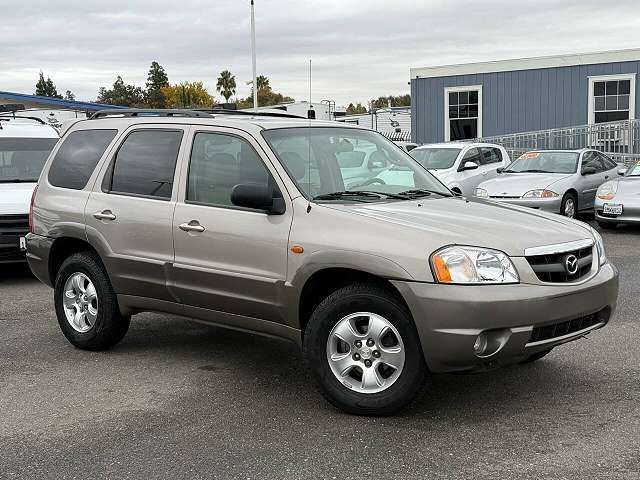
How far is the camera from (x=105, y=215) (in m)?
5.94

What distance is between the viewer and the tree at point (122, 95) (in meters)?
85.1

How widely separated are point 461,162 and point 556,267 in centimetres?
1214

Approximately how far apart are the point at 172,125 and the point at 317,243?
1718mm

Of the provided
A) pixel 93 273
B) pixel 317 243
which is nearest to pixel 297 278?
pixel 317 243

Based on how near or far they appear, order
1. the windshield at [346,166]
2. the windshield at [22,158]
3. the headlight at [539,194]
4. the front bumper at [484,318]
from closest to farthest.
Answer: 1. the front bumper at [484,318]
2. the windshield at [346,166]
3. the windshield at [22,158]
4. the headlight at [539,194]

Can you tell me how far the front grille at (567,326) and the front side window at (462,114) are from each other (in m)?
22.2

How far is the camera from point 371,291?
4578mm

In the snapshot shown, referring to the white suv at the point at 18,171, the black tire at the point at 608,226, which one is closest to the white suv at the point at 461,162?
the black tire at the point at 608,226

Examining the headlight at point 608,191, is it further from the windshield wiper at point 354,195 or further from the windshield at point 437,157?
the windshield wiper at point 354,195

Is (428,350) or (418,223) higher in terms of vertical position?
(418,223)

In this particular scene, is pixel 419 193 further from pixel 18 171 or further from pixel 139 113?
pixel 18 171

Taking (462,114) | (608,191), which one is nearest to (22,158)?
(608,191)

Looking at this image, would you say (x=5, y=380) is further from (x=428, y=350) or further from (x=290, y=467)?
(x=428, y=350)

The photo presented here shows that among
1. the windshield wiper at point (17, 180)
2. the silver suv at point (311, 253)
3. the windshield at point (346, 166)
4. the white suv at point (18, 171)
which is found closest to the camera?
the silver suv at point (311, 253)
